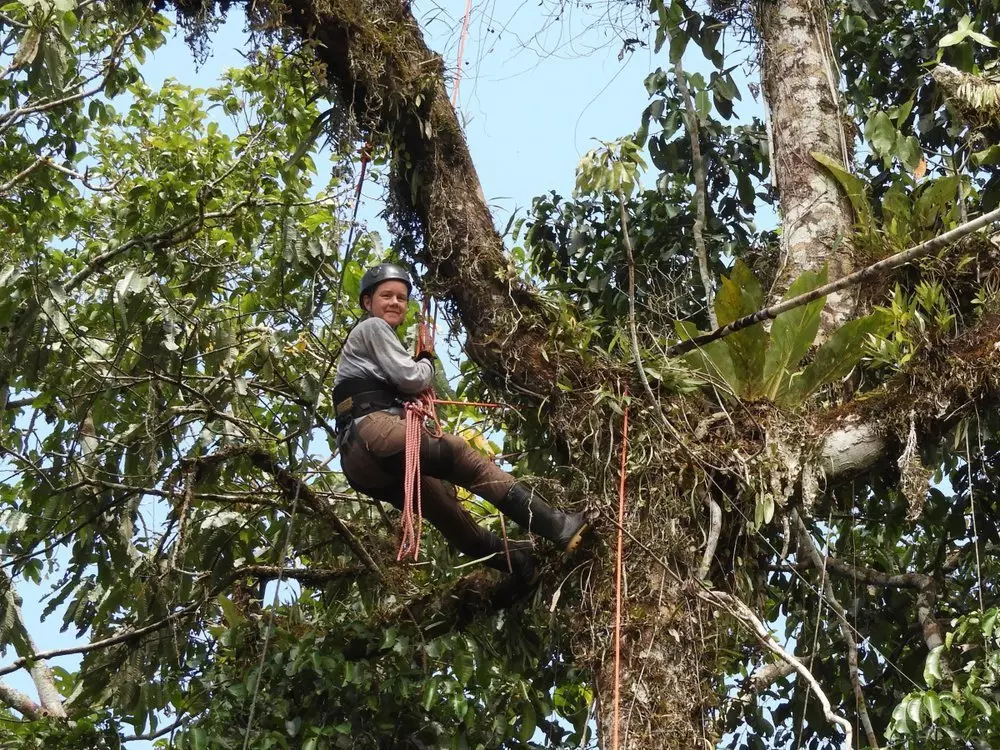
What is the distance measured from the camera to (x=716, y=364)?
13.0 feet

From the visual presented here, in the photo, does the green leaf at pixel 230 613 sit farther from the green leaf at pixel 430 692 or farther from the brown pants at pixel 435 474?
the green leaf at pixel 430 692

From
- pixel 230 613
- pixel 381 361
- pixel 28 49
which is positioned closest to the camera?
pixel 381 361

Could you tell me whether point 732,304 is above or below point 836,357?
above

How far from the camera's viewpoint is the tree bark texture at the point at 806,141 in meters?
4.47

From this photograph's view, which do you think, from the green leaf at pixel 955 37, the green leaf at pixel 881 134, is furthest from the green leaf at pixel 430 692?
the green leaf at pixel 955 37

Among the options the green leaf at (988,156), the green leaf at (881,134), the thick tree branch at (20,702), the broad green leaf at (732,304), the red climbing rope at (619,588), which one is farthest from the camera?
the thick tree branch at (20,702)

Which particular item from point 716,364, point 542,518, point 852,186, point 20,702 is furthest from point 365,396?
point 20,702

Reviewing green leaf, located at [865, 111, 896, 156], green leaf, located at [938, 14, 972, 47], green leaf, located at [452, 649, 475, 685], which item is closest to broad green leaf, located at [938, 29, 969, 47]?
green leaf, located at [938, 14, 972, 47]

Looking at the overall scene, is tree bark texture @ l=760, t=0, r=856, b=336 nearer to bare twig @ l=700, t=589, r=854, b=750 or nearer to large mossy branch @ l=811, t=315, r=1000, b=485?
large mossy branch @ l=811, t=315, r=1000, b=485

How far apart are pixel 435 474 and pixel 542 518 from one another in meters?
0.48

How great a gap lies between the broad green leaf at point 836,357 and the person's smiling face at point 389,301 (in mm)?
1343

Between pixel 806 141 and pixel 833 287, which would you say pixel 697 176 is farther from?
pixel 833 287

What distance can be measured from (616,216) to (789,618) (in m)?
1.84

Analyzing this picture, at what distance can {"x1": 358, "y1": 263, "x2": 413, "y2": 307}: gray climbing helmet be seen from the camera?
4.48 m
